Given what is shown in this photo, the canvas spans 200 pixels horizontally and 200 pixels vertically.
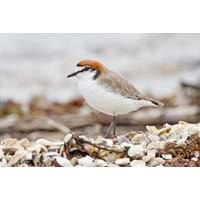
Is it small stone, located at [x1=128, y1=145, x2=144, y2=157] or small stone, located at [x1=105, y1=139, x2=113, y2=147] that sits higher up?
small stone, located at [x1=105, y1=139, x2=113, y2=147]

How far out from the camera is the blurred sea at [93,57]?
7.21ft

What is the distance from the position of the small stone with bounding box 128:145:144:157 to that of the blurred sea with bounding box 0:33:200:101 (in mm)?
218

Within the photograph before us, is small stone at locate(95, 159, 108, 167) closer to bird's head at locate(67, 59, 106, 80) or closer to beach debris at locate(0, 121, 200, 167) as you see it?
beach debris at locate(0, 121, 200, 167)

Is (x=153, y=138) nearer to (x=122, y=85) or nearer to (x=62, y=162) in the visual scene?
(x=122, y=85)

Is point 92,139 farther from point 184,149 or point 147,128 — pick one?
point 184,149

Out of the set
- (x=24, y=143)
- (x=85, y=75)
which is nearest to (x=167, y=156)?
(x=85, y=75)

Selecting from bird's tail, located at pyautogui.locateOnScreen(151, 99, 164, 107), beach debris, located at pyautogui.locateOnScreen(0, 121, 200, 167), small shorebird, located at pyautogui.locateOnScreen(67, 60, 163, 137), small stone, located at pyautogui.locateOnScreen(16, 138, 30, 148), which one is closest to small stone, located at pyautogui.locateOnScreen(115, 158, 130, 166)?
beach debris, located at pyautogui.locateOnScreen(0, 121, 200, 167)

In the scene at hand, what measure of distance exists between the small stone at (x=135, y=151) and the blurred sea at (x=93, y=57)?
0.72 feet

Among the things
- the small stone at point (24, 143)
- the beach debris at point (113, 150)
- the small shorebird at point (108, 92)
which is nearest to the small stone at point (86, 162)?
the beach debris at point (113, 150)

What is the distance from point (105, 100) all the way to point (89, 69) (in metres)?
0.14

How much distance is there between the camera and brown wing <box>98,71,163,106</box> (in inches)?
87.5
